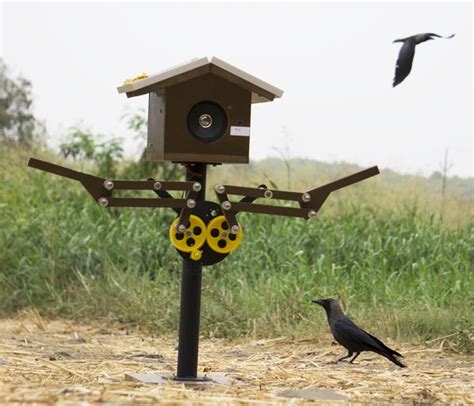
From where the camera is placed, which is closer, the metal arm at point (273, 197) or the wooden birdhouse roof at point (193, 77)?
the metal arm at point (273, 197)

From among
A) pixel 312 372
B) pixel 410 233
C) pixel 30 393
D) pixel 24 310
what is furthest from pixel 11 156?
pixel 30 393

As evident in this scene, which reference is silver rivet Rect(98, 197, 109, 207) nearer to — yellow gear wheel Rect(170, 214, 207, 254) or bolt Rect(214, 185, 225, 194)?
yellow gear wheel Rect(170, 214, 207, 254)

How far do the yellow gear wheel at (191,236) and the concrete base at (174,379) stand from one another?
0.75 m

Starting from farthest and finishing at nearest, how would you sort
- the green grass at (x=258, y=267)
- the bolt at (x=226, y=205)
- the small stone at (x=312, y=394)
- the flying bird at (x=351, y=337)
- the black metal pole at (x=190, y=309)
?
1. the green grass at (x=258, y=267)
2. the flying bird at (x=351, y=337)
3. the black metal pole at (x=190, y=309)
4. the bolt at (x=226, y=205)
5. the small stone at (x=312, y=394)

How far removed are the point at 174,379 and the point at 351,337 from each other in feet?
4.84

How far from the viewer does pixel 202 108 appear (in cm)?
645

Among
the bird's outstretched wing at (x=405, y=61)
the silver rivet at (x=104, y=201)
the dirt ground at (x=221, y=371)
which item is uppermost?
the bird's outstretched wing at (x=405, y=61)

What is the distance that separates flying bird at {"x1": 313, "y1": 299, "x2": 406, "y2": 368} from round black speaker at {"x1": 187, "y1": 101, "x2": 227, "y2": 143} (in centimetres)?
179

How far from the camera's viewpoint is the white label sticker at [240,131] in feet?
21.1

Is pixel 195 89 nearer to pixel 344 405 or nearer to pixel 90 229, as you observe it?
pixel 344 405

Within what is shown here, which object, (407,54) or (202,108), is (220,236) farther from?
(407,54)

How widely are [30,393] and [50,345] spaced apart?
3223 mm

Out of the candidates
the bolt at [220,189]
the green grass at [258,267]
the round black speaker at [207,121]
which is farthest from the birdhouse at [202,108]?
the green grass at [258,267]

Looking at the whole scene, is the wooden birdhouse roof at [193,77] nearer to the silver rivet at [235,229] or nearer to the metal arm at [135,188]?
the metal arm at [135,188]
